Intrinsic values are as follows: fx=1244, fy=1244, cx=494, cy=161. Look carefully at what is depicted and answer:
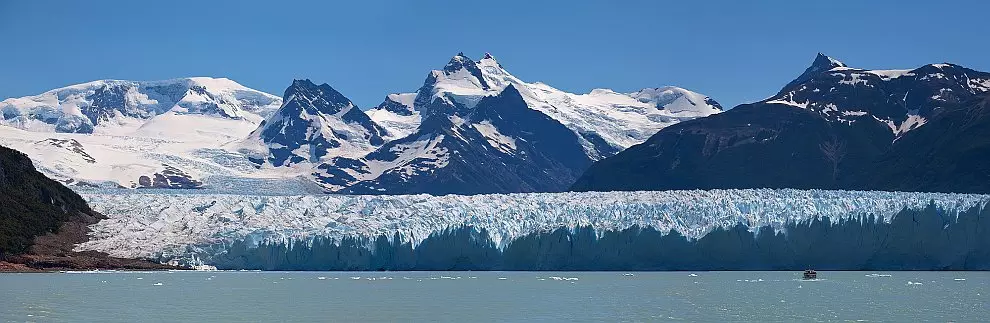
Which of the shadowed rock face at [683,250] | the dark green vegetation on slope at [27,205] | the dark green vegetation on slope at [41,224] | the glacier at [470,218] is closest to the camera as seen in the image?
the shadowed rock face at [683,250]

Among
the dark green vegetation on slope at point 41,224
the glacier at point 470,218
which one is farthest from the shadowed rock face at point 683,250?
the dark green vegetation on slope at point 41,224

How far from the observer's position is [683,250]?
80750 millimetres

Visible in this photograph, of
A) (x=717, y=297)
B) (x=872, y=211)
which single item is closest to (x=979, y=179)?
(x=872, y=211)

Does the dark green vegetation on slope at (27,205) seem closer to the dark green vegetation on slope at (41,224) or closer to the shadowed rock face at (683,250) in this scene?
the dark green vegetation on slope at (41,224)

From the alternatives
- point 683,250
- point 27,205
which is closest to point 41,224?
point 27,205

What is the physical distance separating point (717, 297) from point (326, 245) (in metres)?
37.6

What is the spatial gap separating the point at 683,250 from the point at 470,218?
14145 mm

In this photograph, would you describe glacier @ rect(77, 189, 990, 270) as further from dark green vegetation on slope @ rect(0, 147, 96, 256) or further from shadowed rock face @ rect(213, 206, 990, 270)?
dark green vegetation on slope @ rect(0, 147, 96, 256)

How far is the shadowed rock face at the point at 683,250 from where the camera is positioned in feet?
252

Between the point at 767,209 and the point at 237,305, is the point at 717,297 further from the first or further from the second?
the point at 767,209

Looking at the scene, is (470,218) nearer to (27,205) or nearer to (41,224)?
(41,224)

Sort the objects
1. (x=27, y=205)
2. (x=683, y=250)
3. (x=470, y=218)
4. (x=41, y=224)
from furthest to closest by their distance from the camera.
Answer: (x=27, y=205), (x=41, y=224), (x=470, y=218), (x=683, y=250)

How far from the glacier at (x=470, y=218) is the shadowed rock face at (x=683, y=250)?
18 centimetres

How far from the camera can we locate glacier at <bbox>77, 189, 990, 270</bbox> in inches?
3068
